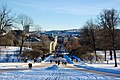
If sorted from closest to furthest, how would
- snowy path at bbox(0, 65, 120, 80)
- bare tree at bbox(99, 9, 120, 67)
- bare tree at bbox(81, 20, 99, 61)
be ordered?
snowy path at bbox(0, 65, 120, 80) < bare tree at bbox(99, 9, 120, 67) < bare tree at bbox(81, 20, 99, 61)

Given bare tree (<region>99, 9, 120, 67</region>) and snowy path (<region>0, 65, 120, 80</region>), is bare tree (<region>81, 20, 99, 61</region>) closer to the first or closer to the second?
bare tree (<region>99, 9, 120, 67</region>)

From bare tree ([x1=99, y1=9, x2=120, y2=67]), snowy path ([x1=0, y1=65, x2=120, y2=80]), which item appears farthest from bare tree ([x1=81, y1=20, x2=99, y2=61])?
snowy path ([x1=0, y1=65, x2=120, y2=80])

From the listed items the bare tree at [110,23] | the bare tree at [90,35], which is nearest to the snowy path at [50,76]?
the bare tree at [110,23]

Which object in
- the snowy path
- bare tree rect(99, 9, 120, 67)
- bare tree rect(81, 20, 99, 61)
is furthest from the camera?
bare tree rect(81, 20, 99, 61)

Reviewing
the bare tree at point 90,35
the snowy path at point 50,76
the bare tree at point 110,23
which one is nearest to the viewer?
the snowy path at point 50,76

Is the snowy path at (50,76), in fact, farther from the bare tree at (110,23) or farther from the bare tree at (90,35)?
the bare tree at (90,35)

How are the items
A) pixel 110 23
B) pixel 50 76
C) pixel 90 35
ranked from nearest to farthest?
pixel 50 76 → pixel 110 23 → pixel 90 35

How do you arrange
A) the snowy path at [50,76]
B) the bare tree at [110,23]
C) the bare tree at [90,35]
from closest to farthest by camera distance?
the snowy path at [50,76] → the bare tree at [110,23] → the bare tree at [90,35]

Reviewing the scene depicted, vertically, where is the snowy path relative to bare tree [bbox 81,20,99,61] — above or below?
below

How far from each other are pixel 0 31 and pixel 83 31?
3696 cm

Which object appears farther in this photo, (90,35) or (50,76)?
(90,35)

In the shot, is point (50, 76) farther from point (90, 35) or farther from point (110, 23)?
point (90, 35)

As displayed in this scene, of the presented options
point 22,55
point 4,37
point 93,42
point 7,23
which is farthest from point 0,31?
point 93,42

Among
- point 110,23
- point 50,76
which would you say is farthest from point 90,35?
point 50,76
